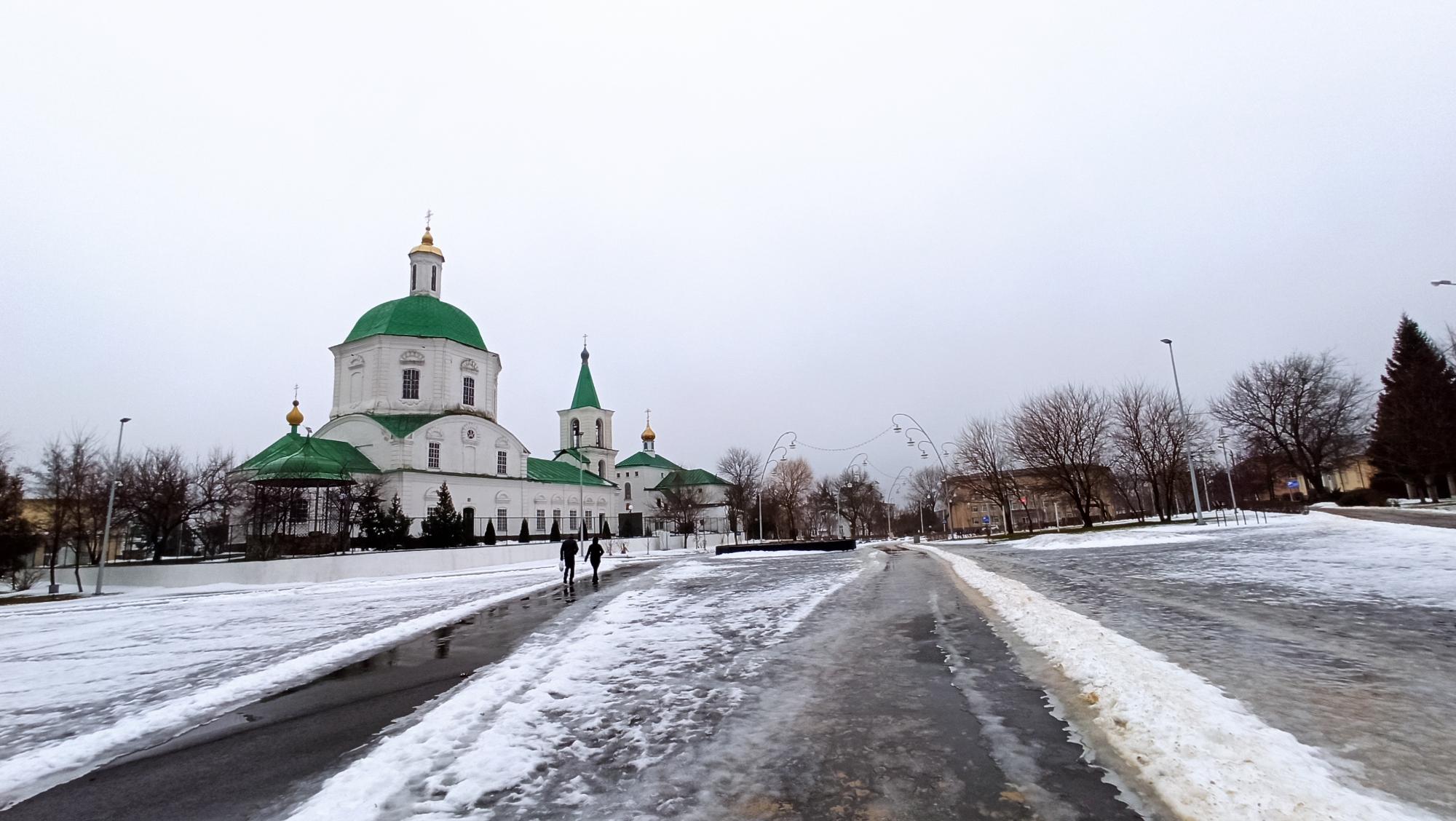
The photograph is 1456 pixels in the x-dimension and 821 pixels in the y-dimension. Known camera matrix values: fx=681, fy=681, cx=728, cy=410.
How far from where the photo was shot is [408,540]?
36594 mm

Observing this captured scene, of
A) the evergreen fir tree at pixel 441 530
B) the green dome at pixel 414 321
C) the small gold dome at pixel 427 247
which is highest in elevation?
the small gold dome at pixel 427 247

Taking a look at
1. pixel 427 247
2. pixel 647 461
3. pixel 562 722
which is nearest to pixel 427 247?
pixel 427 247

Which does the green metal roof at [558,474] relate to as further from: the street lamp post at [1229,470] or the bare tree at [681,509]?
the street lamp post at [1229,470]

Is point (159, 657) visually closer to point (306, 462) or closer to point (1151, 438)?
point (306, 462)

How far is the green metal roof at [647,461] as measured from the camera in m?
88.8

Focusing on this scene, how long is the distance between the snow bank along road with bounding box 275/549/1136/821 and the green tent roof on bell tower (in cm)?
6732

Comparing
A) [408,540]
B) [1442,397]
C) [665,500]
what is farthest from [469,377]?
[1442,397]

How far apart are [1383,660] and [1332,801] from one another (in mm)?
4416

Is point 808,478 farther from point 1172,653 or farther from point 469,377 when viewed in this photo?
point 1172,653

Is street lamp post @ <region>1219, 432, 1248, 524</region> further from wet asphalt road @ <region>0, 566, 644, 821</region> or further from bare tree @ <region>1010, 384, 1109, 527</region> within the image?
wet asphalt road @ <region>0, 566, 644, 821</region>

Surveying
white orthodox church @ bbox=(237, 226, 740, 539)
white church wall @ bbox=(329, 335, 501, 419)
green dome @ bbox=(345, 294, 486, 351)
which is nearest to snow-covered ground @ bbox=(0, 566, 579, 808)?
white orthodox church @ bbox=(237, 226, 740, 539)

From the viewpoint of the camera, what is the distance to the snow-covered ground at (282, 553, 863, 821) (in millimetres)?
4168

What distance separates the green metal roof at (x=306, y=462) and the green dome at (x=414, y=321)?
8855mm

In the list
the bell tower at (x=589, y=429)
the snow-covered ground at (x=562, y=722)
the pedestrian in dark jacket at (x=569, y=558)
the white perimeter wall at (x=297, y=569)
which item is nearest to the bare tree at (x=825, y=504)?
the bell tower at (x=589, y=429)
